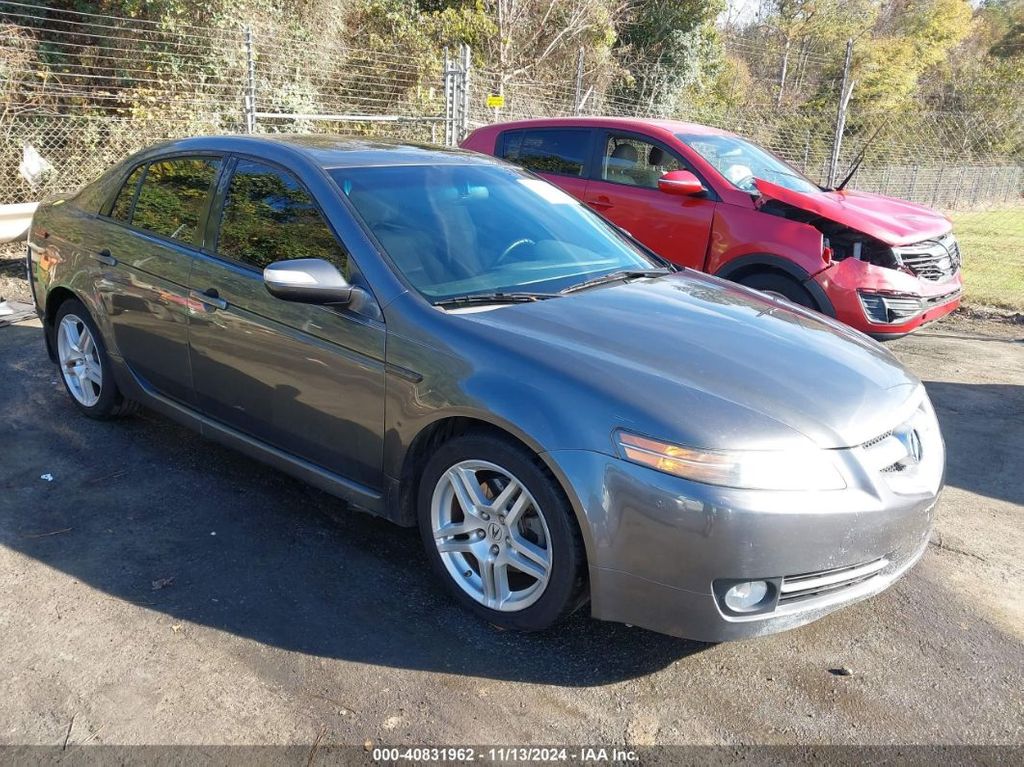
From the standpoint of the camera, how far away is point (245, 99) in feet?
36.9

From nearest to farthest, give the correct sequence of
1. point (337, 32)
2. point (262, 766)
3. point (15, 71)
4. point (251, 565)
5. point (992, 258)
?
point (262, 766) → point (251, 565) → point (15, 71) → point (992, 258) → point (337, 32)

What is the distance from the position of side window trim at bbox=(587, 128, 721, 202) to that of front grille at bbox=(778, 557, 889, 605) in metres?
4.21

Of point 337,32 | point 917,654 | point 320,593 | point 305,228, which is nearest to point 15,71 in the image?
point 337,32

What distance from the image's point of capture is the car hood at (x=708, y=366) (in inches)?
104

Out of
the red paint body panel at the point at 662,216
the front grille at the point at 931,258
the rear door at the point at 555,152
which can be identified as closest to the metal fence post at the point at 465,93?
the rear door at the point at 555,152

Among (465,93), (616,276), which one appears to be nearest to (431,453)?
(616,276)

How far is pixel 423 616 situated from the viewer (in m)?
3.11

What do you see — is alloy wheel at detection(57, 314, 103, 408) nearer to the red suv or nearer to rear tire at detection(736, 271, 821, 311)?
the red suv

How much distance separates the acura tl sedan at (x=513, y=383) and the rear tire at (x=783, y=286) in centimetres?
228

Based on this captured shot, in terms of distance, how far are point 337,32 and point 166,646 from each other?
15109mm

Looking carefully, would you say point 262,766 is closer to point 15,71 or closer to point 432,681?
point 432,681

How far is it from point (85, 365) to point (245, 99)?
7.42m

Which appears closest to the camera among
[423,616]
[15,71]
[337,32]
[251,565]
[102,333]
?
[423,616]

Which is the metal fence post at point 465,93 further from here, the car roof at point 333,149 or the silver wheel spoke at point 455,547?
the silver wheel spoke at point 455,547
